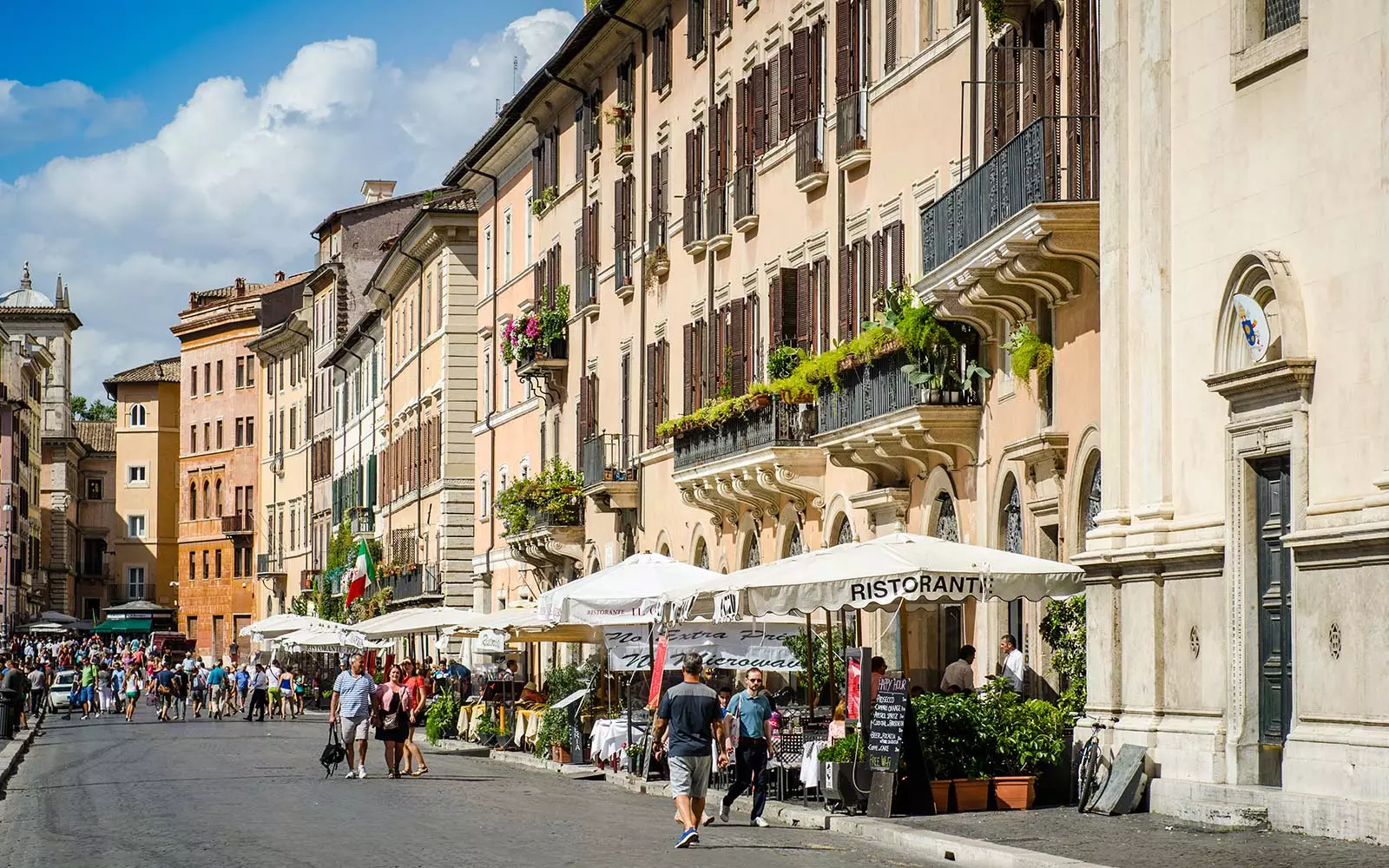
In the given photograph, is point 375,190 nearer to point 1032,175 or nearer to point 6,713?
point 6,713

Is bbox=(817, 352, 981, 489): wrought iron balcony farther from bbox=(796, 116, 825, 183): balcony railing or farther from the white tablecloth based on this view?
the white tablecloth

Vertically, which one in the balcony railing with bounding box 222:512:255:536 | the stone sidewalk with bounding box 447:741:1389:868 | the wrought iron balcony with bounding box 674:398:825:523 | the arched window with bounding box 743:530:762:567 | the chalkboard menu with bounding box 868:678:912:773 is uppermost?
the balcony railing with bounding box 222:512:255:536

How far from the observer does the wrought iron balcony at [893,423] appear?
27.4 meters

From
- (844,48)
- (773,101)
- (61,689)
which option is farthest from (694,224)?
(61,689)

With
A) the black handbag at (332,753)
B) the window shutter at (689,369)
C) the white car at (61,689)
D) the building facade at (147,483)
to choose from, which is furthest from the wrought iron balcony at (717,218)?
the building facade at (147,483)

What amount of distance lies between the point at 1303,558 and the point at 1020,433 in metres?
8.34

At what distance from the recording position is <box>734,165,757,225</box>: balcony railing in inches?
1455

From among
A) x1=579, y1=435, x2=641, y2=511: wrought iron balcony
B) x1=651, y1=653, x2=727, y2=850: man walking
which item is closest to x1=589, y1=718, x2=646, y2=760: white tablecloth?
x1=651, y1=653, x2=727, y2=850: man walking

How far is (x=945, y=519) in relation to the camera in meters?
29.2

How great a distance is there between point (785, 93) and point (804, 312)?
144 inches

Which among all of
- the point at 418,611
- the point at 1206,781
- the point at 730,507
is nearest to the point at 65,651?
the point at 418,611

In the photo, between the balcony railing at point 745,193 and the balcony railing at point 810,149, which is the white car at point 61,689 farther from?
the balcony railing at point 810,149

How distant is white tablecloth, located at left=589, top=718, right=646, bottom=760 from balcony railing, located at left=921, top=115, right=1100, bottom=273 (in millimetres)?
9024

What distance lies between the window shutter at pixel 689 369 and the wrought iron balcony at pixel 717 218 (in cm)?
197
